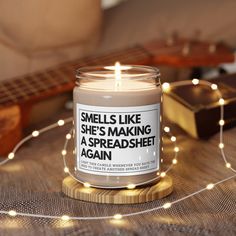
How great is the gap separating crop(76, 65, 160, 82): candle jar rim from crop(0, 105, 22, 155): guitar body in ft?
0.83

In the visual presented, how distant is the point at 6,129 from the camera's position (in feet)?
3.03

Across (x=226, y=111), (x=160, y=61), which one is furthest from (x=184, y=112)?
(x=160, y=61)

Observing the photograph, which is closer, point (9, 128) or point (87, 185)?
point (87, 185)

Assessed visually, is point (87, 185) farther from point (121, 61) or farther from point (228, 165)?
point (121, 61)

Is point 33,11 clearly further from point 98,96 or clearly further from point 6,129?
point 98,96

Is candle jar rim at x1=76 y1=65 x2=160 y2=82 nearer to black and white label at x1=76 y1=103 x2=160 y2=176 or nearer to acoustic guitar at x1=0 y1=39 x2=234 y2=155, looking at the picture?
black and white label at x1=76 y1=103 x2=160 y2=176

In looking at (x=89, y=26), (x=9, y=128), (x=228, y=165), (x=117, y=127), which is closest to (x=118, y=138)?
(x=117, y=127)

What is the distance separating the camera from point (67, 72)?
1.10 m

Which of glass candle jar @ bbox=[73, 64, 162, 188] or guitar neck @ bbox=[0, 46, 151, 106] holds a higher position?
glass candle jar @ bbox=[73, 64, 162, 188]

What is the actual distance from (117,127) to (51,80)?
0.44 m

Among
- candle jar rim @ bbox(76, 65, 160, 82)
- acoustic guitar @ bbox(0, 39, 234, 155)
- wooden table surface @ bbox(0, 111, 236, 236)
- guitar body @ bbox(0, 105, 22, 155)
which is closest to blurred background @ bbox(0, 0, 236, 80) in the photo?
acoustic guitar @ bbox(0, 39, 234, 155)

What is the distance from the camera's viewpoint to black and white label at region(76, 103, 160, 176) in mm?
655

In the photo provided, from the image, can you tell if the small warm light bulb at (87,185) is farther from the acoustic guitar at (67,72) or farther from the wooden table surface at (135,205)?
the acoustic guitar at (67,72)

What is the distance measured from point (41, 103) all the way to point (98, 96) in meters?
0.52
